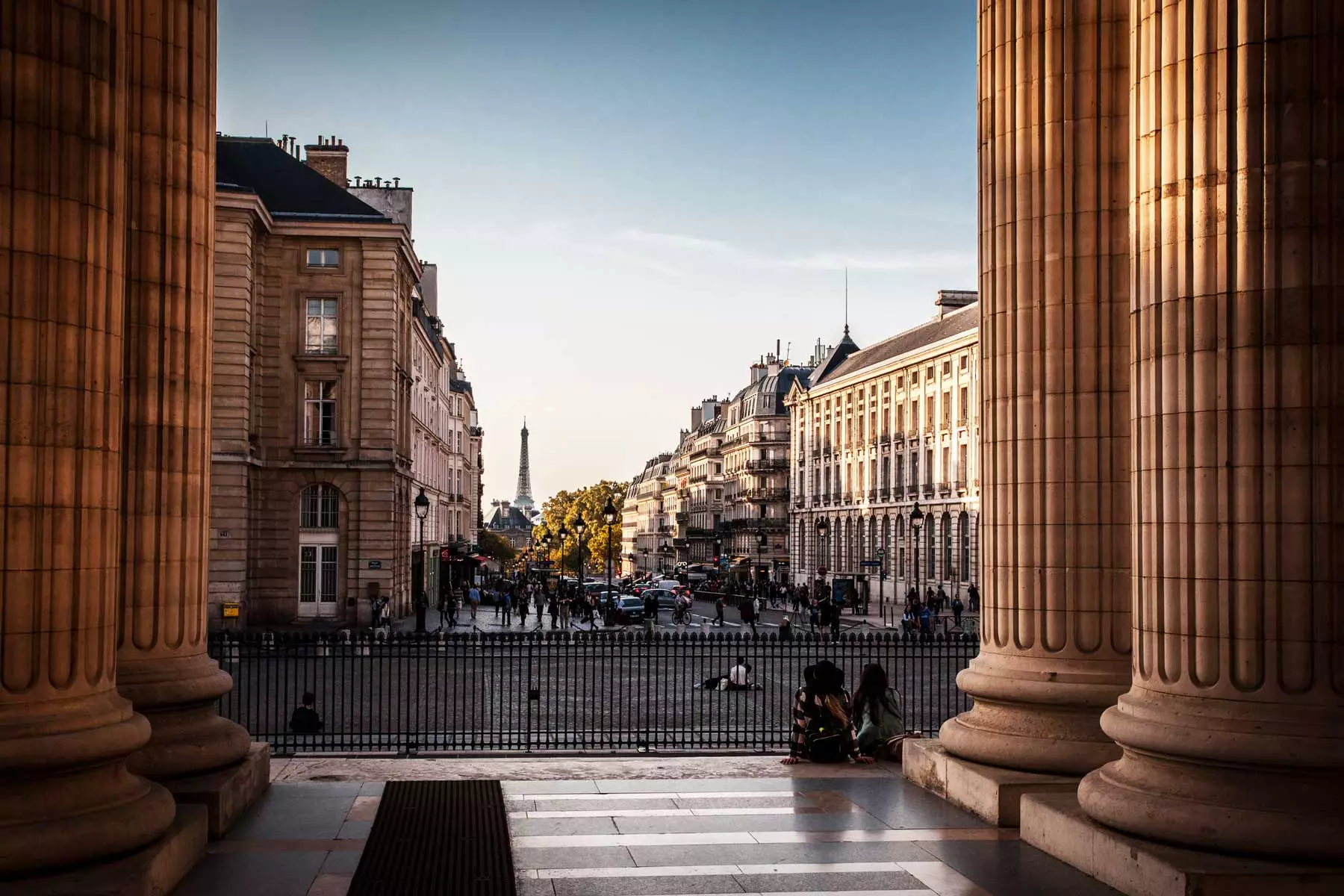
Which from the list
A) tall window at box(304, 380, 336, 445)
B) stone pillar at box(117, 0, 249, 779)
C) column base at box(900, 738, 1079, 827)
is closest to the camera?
stone pillar at box(117, 0, 249, 779)

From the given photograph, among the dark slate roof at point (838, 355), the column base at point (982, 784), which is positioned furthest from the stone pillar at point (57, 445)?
the dark slate roof at point (838, 355)

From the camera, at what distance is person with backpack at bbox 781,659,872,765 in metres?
14.2

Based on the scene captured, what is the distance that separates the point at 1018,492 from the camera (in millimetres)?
11242

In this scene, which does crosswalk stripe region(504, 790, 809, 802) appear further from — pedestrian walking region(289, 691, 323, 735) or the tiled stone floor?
pedestrian walking region(289, 691, 323, 735)

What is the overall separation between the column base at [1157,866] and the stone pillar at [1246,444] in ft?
0.37

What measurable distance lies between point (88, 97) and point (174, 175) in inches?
110

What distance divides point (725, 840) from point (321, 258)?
38.9m

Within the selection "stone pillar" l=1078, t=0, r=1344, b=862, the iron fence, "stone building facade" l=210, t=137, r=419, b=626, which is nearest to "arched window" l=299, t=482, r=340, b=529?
"stone building facade" l=210, t=137, r=419, b=626

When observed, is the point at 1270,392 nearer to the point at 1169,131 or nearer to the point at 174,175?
the point at 1169,131

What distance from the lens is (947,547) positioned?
76.0 meters

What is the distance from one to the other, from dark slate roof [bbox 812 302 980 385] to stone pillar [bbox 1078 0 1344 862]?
55940mm

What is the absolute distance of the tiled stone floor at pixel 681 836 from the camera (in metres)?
9.00

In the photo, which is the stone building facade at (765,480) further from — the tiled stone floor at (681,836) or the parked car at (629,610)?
the tiled stone floor at (681,836)

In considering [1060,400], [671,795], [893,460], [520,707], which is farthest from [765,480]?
[1060,400]
